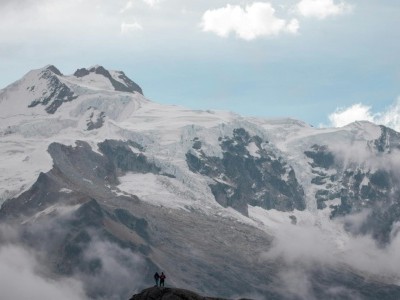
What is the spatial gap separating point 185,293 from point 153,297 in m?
4.64

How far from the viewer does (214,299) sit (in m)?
152

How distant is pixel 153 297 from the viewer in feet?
477

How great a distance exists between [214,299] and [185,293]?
8751mm

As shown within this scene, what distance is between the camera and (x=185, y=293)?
14412cm

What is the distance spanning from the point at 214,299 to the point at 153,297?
10.7 metres
